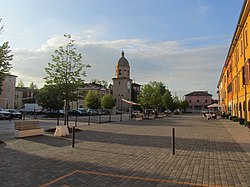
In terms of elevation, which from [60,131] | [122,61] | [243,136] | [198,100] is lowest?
[243,136]

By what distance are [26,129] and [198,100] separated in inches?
5101

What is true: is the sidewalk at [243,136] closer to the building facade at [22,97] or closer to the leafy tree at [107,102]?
the leafy tree at [107,102]

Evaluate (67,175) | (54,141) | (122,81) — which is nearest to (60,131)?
(54,141)

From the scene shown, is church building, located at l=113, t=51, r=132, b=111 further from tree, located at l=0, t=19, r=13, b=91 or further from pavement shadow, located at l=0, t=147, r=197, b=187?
pavement shadow, located at l=0, t=147, r=197, b=187

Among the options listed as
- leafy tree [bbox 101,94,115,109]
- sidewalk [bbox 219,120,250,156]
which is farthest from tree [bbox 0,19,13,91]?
leafy tree [bbox 101,94,115,109]

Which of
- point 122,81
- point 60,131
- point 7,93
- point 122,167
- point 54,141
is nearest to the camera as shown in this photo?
point 122,167

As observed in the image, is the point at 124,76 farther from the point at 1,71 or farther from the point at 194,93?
the point at 1,71

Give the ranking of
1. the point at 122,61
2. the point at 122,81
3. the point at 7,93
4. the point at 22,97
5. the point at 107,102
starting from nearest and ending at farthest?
the point at 107,102, the point at 7,93, the point at 22,97, the point at 122,81, the point at 122,61

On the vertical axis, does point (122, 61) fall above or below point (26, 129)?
above

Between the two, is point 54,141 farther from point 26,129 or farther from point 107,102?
point 107,102

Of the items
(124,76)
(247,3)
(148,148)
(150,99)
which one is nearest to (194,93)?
(124,76)

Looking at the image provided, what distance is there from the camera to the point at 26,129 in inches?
583

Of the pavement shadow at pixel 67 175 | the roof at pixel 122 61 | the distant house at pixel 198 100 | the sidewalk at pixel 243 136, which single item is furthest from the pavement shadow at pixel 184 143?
the distant house at pixel 198 100

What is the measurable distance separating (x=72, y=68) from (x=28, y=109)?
44.9 meters
